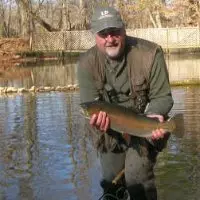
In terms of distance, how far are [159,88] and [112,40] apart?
61 cm

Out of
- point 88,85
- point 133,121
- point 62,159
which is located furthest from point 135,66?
point 62,159

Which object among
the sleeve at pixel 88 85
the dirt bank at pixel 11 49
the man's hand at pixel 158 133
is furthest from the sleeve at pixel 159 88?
the dirt bank at pixel 11 49

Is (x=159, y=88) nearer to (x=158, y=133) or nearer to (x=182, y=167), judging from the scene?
(x=158, y=133)

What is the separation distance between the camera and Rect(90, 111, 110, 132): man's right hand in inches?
185

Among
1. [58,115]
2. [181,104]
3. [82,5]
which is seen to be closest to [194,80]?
[181,104]

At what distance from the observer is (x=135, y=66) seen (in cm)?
519

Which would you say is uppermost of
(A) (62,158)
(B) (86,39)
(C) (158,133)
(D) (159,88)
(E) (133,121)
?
(B) (86,39)

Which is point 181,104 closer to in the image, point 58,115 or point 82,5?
point 58,115

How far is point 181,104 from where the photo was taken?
562 inches

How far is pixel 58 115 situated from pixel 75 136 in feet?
9.25

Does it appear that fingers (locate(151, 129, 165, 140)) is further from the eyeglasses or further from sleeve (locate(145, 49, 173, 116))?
the eyeglasses

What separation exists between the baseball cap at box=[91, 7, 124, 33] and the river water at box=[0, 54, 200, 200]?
2.52 metres

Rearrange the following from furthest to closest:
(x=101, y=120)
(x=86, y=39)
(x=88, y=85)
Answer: (x=86, y=39)
(x=88, y=85)
(x=101, y=120)

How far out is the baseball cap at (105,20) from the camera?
5004mm
